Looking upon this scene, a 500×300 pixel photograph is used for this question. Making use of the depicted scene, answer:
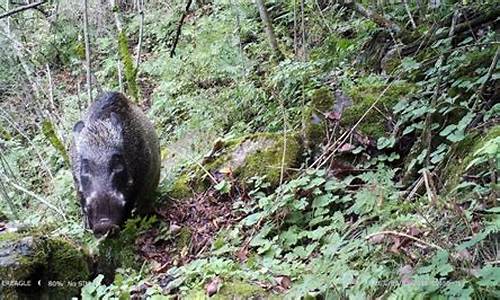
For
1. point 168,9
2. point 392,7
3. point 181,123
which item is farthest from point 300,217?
point 168,9

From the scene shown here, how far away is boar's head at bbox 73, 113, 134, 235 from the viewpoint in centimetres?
541

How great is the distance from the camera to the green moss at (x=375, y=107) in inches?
206

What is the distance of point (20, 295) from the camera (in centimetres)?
408

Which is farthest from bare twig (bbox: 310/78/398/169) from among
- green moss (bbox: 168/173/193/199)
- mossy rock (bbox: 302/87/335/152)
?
green moss (bbox: 168/173/193/199)

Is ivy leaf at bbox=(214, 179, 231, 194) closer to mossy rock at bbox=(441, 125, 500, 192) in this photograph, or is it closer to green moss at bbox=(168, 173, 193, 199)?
green moss at bbox=(168, 173, 193, 199)

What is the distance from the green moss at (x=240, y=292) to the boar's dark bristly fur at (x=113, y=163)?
5.96 ft

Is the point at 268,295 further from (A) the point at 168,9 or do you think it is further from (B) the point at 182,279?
(A) the point at 168,9

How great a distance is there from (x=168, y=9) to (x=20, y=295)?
38.5ft

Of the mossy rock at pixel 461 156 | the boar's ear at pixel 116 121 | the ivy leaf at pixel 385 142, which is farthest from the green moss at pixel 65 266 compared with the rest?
the mossy rock at pixel 461 156

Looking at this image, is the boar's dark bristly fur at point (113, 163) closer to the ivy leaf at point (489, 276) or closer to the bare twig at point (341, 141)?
the bare twig at point (341, 141)

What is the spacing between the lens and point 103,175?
559 cm

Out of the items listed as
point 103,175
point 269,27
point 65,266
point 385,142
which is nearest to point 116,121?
point 103,175

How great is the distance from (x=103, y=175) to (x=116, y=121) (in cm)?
60

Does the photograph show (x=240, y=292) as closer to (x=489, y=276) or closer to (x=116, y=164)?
(x=489, y=276)
